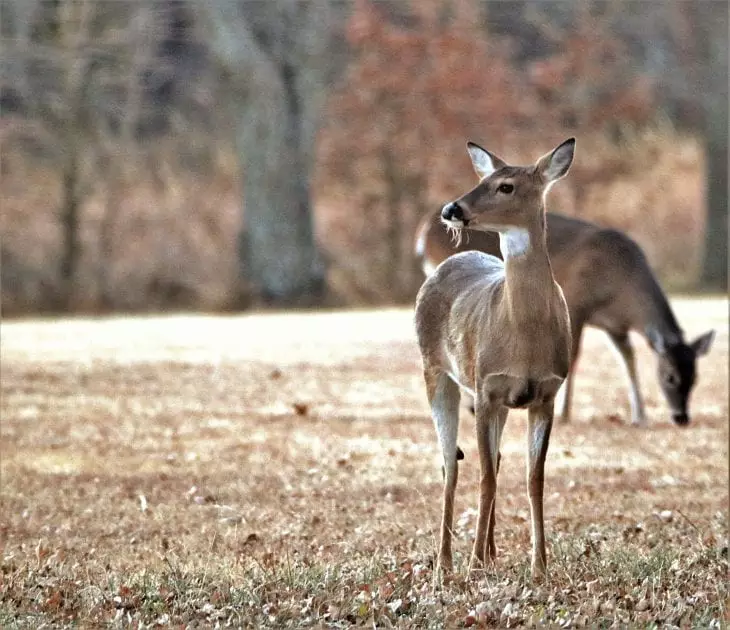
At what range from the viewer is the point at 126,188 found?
18.8 m

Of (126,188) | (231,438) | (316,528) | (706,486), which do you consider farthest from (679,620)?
(126,188)

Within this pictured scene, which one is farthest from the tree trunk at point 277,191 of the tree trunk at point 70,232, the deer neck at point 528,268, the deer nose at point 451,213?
the deer nose at point 451,213

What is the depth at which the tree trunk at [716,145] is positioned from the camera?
19625 millimetres

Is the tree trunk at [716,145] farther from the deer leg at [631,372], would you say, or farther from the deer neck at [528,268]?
the deer neck at [528,268]

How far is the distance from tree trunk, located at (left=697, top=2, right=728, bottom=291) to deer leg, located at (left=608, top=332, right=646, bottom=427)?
8.18 m

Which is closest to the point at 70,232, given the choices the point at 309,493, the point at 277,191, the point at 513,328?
the point at 277,191

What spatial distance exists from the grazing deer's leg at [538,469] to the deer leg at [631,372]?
5.13 metres

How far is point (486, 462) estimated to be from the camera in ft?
17.8

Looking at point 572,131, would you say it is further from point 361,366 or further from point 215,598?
point 215,598

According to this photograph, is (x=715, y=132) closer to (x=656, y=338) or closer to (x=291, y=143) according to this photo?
(x=291, y=143)

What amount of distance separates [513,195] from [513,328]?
1.40 feet

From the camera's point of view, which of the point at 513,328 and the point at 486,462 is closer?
the point at 513,328

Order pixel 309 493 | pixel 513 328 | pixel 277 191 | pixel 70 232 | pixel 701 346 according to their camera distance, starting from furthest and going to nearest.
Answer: pixel 277 191 → pixel 70 232 → pixel 701 346 → pixel 309 493 → pixel 513 328

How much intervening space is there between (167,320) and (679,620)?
36.9 feet
